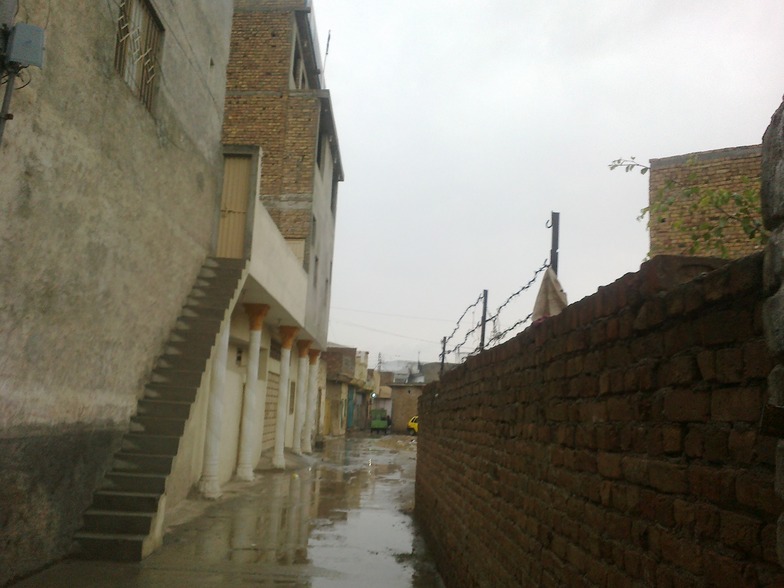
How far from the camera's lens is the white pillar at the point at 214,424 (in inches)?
457

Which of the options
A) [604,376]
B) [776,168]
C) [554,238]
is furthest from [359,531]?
[776,168]

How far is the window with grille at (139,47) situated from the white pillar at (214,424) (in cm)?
424

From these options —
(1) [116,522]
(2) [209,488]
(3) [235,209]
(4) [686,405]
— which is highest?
(3) [235,209]

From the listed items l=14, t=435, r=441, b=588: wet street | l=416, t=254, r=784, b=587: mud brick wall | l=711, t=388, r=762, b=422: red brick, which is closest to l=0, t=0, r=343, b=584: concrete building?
l=14, t=435, r=441, b=588: wet street

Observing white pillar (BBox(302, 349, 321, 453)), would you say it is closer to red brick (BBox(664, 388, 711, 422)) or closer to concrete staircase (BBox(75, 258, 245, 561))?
concrete staircase (BBox(75, 258, 245, 561))

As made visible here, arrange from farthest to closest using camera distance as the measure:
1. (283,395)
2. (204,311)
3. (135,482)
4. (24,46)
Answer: (283,395) < (204,311) < (135,482) < (24,46)

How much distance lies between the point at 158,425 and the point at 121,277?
6.36ft

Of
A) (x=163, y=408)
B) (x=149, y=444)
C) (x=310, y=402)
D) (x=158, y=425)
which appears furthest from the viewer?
(x=310, y=402)

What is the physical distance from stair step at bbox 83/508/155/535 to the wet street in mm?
336

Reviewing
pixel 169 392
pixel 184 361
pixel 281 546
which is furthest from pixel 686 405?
pixel 184 361

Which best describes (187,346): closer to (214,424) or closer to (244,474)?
(214,424)

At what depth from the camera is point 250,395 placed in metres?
14.7

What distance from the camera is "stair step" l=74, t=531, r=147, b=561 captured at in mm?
6930

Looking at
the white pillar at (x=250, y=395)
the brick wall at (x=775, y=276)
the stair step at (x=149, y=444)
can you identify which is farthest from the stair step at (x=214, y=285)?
the brick wall at (x=775, y=276)
